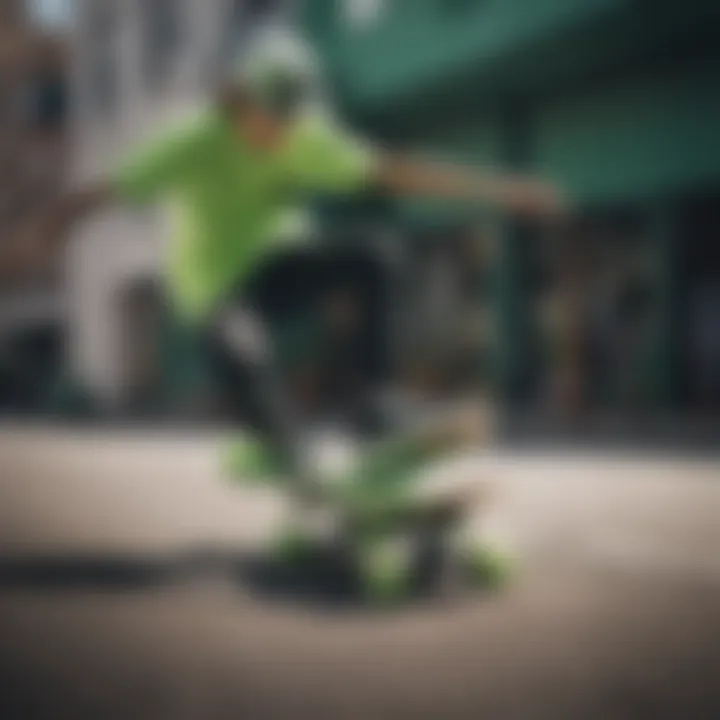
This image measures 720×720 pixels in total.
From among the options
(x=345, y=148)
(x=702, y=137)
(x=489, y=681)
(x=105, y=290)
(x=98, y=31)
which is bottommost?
(x=489, y=681)

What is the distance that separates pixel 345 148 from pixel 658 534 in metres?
1.24

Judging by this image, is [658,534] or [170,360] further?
[658,534]

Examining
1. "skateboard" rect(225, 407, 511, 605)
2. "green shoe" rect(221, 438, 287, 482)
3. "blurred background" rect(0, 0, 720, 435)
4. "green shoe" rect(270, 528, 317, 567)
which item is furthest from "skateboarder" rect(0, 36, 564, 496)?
"green shoe" rect(270, 528, 317, 567)

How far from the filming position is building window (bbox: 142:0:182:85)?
2068 millimetres

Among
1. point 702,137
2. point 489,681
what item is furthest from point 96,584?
point 702,137

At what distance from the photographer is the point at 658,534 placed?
2.62 meters

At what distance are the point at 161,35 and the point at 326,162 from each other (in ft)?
1.39

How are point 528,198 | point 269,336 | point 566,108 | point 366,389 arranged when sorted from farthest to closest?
1. point 566,108
2. point 269,336
3. point 366,389
4. point 528,198

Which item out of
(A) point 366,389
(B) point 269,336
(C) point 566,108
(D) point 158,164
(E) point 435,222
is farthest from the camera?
(C) point 566,108

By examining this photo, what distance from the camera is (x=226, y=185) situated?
203cm

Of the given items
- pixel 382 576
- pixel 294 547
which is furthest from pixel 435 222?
pixel 382 576

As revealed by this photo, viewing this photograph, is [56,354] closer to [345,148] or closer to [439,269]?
[345,148]

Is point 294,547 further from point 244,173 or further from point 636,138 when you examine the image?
point 636,138

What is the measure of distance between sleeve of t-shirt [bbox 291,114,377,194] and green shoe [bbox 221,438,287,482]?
1.76ft
